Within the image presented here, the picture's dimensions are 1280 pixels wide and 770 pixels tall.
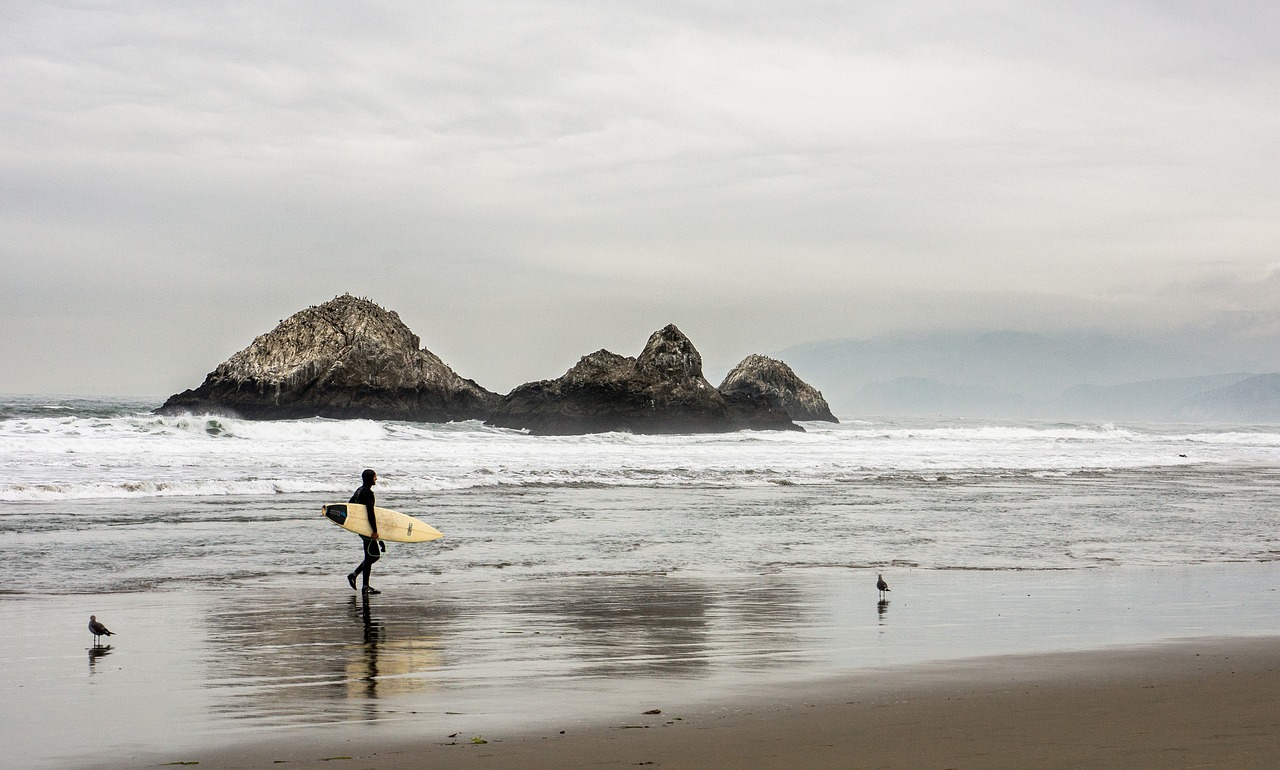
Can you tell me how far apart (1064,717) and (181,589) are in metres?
9.94

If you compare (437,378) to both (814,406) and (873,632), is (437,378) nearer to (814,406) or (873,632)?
(814,406)

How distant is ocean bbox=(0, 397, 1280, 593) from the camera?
1451 cm

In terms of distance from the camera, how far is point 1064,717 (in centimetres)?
627

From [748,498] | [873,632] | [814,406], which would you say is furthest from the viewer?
[814,406]

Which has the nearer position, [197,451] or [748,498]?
[748,498]

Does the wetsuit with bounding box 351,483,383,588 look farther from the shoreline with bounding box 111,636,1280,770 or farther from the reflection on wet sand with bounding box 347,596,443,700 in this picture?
the shoreline with bounding box 111,636,1280,770

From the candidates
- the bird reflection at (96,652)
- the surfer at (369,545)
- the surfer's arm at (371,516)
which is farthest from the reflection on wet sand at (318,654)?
the surfer's arm at (371,516)

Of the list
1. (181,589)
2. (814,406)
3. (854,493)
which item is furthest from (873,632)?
(814,406)

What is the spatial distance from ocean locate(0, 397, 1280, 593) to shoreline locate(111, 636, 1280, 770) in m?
6.85

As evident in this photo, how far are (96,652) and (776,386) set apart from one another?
81.1m

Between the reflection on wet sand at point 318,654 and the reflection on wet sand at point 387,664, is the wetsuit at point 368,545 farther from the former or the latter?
the reflection on wet sand at point 387,664

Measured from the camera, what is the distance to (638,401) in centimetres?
6384

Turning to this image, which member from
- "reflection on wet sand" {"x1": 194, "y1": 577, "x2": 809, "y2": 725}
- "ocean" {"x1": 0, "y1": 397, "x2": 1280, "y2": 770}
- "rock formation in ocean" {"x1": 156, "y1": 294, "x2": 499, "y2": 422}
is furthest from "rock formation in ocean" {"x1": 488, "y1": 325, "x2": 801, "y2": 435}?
"reflection on wet sand" {"x1": 194, "y1": 577, "x2": 809, "y2": 725}

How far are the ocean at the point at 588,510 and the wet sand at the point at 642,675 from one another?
6.75 feet
